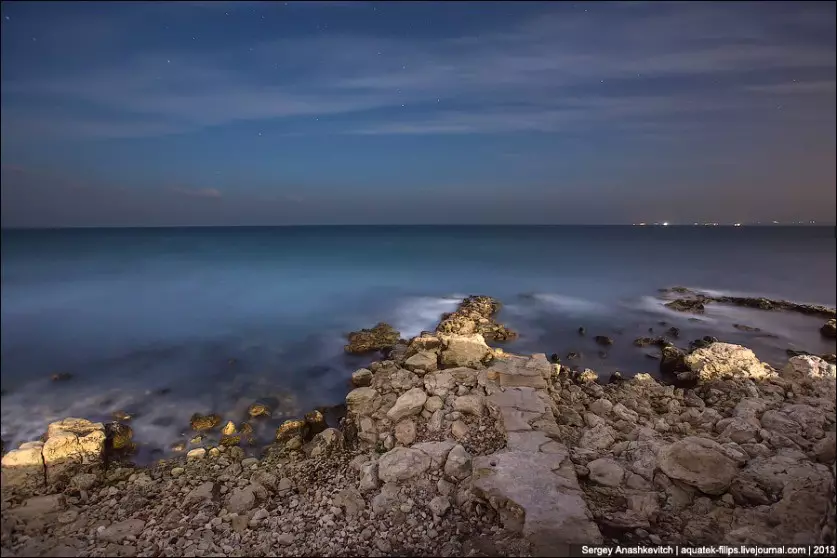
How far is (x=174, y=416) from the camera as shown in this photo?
25.2ft

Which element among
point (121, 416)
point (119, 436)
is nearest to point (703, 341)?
point (119, 436)

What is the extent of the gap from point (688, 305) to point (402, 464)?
14.8 m

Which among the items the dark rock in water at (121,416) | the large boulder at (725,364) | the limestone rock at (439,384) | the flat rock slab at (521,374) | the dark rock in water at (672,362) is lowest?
the dark rock in water at (121,416)

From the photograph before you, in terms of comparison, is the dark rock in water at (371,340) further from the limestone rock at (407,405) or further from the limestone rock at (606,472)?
the limestone rock at (606,472)

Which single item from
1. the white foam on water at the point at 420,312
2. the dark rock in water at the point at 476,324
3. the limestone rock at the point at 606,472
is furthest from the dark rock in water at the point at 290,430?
the white foam on water at the point at 420,312

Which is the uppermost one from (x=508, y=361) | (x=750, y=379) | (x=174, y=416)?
(x=508, y=361)

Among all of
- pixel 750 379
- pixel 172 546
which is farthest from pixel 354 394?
pixel 750 379

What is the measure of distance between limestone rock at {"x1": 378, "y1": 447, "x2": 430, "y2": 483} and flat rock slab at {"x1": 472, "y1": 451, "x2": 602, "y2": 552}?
688mm

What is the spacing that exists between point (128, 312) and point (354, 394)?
10.3m

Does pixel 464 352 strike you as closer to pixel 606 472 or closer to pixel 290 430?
pixel 290 430

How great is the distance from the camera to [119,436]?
6688mm

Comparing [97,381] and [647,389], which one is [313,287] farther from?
[647,389]

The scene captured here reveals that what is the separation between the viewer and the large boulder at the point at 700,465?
169 inches

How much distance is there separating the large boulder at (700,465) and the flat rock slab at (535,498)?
1171mm
